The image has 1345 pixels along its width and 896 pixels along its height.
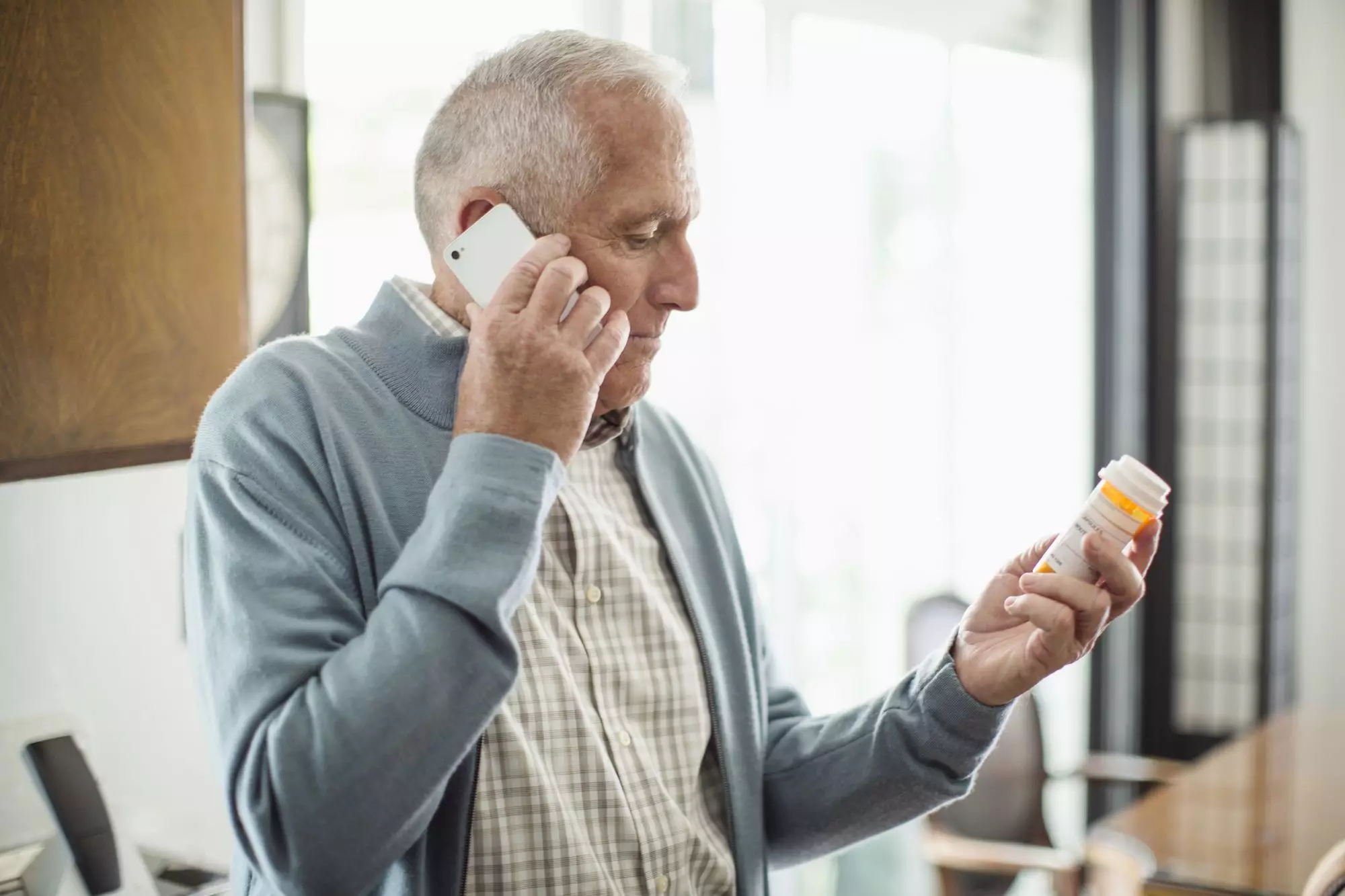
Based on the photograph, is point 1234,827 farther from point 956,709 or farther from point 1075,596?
point 1075,596

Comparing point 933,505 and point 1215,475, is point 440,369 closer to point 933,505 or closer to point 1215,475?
point 933,505

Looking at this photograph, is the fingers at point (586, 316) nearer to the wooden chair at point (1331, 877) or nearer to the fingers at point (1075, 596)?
the fingers at point (1075, 596)

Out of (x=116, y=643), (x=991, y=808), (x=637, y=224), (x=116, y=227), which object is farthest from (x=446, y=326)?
(x=991, y=808)

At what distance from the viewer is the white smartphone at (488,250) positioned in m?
0.99

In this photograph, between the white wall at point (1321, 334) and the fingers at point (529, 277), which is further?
the white wall at point (1321, 334)

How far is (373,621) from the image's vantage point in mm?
799

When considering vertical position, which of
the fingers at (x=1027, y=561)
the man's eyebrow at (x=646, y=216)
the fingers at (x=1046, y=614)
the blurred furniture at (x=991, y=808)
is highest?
the man's eyebrow at (x=646, y=216)

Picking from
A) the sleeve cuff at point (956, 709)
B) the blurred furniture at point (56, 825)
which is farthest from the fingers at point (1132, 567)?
the blurred furniture at point (56, 825)

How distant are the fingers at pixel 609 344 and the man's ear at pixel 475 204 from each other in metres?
0.15

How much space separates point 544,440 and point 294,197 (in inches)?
31.7

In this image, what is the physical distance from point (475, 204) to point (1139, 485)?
591mm

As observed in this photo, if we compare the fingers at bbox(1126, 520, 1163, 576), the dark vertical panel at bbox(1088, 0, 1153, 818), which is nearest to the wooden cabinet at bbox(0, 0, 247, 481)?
the fingers at bbox(1126, 520, 1163, 576)

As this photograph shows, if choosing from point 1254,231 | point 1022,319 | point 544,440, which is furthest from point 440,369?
point 1254,231

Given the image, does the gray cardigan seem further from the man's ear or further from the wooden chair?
the wooden chair
